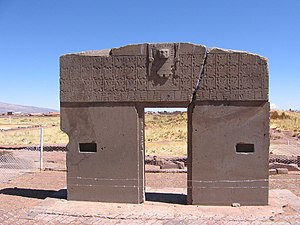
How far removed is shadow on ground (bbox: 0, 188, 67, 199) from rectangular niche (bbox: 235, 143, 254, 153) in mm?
4511

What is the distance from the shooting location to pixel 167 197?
912 cm

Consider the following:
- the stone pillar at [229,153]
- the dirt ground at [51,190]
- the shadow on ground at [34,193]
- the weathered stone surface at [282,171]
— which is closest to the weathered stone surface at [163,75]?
the stone pillar at [229,153]

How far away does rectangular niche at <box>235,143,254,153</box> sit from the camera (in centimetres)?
812

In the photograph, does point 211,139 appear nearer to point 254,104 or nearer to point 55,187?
point 254,104

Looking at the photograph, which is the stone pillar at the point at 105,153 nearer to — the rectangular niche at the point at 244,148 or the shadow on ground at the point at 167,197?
the shadow on ground at the point at 167,197

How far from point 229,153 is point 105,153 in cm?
292

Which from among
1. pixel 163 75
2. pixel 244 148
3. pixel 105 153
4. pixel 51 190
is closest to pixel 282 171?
pixel 244 148

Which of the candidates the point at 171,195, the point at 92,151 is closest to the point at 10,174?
the point at 92,151

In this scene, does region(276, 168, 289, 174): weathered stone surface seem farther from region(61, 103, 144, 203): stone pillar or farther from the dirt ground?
region(61, 103, 144, 203): stone pillar

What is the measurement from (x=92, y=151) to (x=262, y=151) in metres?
4.05

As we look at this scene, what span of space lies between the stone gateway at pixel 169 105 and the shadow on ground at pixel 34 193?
94 cm

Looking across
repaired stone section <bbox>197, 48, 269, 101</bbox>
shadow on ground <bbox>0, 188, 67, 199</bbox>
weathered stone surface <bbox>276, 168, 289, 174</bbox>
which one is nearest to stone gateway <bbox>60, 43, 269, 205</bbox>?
repaired stone section <bbox>197, 48, 269, 101</bbox>

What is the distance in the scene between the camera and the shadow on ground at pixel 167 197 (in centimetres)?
872

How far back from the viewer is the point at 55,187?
36.8 feet
